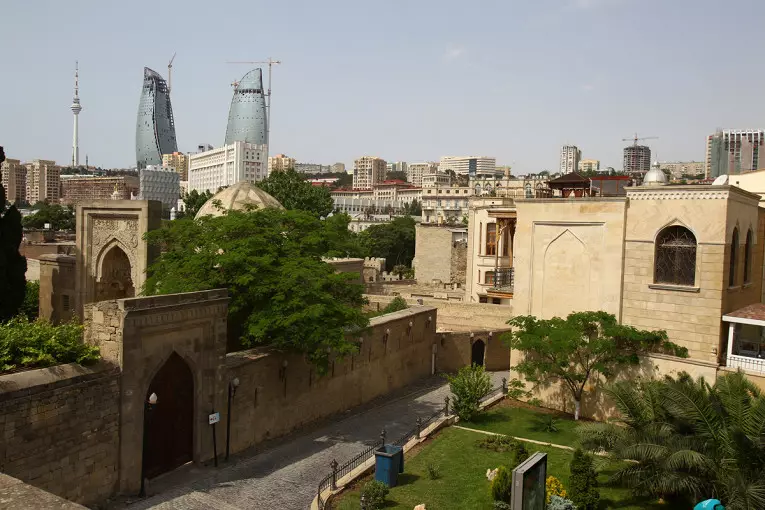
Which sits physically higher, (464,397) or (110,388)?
(110,388)

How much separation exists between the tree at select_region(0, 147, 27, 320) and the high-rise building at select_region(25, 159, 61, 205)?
178m

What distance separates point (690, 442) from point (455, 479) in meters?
5.75

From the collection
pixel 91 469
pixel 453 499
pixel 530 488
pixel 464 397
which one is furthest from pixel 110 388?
pixel 464 397

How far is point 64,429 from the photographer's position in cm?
1384

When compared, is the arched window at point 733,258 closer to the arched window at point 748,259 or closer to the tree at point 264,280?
the arched window at point 748,259

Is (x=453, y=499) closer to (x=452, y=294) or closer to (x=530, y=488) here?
(x=530, y=488)

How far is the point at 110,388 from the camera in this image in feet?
48.9

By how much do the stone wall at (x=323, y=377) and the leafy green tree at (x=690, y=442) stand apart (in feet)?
30.3

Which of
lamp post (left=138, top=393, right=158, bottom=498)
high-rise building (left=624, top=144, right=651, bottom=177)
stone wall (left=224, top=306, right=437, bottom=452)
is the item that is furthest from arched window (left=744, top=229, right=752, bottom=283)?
high-rise building (left=624, top=144, right=651, bottom=177)

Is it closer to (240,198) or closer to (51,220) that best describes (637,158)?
(51,220)

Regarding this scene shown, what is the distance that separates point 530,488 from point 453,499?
3.76m

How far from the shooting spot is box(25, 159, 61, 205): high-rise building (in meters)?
190

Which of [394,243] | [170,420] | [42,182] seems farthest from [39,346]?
[42,182]

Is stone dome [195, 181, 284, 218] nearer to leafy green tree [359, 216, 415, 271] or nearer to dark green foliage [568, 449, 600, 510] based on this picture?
dark green foliage [568, 449, 600, 510]
